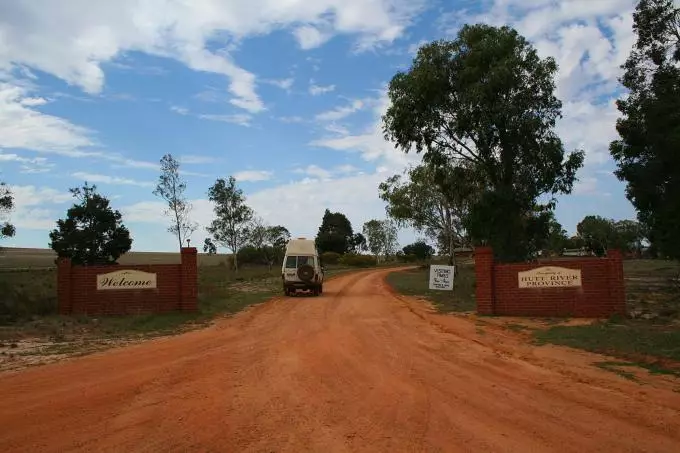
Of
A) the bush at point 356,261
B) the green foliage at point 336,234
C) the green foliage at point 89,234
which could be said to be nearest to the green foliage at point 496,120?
the green foliage at point 89,234

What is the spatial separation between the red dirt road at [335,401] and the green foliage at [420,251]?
77888 millimetres

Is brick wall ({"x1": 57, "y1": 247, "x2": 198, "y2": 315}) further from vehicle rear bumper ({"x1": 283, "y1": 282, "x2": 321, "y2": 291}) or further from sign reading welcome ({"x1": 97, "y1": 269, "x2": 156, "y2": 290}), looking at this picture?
vehicle rear bumper ({"x1": 283, "y1": 282, "x2": 321, "y2": 291})

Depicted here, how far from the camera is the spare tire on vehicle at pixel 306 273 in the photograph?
29500 mm

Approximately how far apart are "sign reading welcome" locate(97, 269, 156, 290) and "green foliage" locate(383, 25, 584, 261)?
14.7 m

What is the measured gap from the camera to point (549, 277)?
730 inches

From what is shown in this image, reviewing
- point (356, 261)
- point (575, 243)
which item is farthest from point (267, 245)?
point (575, 243)

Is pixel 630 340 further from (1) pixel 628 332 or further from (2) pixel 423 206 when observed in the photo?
(2) pixel 423 206

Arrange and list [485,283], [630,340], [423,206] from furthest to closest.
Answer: [423,206], [485,283], [630,340]

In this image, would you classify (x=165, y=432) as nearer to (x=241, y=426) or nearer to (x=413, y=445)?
(x=241, y=426)

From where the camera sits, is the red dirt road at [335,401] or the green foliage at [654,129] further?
the green foliage at [654,129]

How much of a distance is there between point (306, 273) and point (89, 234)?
118ft

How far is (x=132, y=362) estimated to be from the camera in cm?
1061

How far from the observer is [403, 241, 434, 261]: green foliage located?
3642 inches

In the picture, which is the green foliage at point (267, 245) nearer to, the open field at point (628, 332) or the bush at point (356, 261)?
the bush at point (356, 261)
